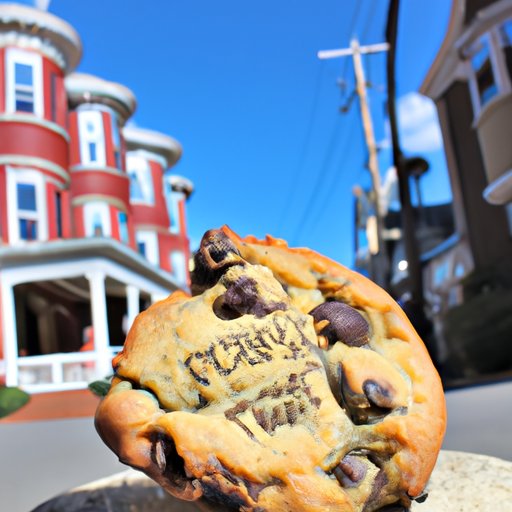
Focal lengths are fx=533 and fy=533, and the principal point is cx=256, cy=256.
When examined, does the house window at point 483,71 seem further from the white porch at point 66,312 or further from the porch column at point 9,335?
the porch column at point 9,335

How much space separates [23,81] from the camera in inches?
69.5

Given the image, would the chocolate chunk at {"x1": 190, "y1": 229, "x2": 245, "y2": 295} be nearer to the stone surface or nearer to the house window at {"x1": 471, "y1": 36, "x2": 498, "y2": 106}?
the stone surface

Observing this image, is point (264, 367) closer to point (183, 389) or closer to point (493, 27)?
point (183, 389)

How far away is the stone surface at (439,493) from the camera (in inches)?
22.2

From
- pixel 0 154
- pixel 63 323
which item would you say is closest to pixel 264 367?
pixel 63 323

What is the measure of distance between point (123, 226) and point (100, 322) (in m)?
0.38

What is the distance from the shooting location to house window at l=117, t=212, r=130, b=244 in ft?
6.26

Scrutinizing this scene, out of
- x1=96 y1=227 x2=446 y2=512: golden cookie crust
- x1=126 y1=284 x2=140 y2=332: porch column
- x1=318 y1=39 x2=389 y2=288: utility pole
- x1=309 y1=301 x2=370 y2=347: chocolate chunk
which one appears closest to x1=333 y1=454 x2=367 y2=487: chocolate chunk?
x1=96 y1=227 x2=446 y2=512: golden cookie crust

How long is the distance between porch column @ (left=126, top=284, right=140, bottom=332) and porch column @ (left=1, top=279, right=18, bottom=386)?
33cm

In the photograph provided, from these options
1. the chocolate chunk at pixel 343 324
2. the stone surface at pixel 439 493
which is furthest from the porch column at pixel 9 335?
the chocolate chunk at pixel 343 324

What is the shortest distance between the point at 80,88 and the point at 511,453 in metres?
1.72

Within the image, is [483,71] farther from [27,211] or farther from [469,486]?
[469,486]

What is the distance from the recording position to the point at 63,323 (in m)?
1.65

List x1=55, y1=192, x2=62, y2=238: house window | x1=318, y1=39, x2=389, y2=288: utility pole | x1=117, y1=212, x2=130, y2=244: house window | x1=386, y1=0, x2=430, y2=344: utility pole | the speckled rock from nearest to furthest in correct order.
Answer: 1. the speckled rock
2. x1=55, y1=192, x2=62, y2=238: house window
3. x1=117, y1=212, x2=130, y2=244: house window
4. x1=386, y1=0, x2=430, y2=344: utility pole
5. x1=318, y1=39, x2=389, y2=288: utility pole
